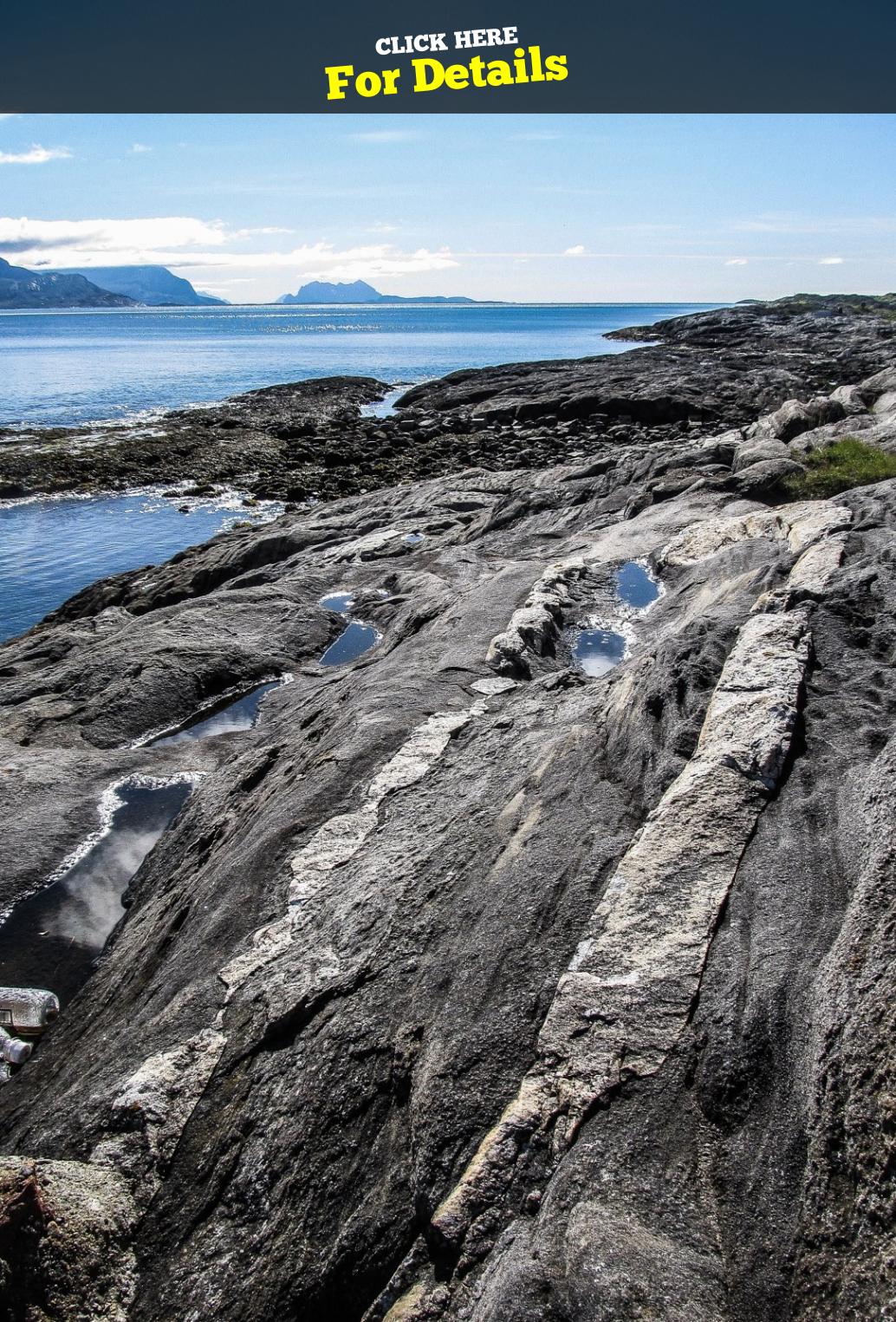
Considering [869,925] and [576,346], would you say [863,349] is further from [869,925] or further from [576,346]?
[869,925]

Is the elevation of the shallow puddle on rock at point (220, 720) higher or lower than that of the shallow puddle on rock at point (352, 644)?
lower

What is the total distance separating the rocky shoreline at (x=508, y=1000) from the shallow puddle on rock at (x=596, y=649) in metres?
1.25

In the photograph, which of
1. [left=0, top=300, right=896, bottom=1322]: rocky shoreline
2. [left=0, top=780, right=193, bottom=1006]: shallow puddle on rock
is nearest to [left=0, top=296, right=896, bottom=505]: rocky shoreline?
[left=0, top=780, right=193, bottom=1006]: shallow puddle on rock

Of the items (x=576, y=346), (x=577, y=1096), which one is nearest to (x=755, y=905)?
(x=577, y=1096)

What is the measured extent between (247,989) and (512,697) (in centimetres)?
605

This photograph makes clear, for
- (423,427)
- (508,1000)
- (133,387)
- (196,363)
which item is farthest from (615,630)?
(196,363)

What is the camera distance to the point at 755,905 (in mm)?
6363

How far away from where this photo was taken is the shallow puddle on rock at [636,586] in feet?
60.4

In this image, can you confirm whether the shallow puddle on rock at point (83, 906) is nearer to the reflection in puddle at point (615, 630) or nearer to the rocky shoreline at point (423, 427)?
the reflection in puddle at point (615, 630)

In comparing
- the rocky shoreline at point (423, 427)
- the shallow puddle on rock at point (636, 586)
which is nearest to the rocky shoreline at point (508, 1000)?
the shallow puddle on rock at point (636, 586)

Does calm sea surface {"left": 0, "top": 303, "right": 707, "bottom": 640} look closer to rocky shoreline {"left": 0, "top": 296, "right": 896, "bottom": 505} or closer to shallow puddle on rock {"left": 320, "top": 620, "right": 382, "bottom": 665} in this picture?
rocky shoreline {"left": 0, "top": 296, "right": 896, "bottom": 505}

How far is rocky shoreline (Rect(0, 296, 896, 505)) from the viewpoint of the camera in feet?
154

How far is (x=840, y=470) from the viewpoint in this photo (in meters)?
20.7

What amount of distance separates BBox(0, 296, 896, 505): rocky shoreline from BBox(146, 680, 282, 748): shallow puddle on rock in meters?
25.6
